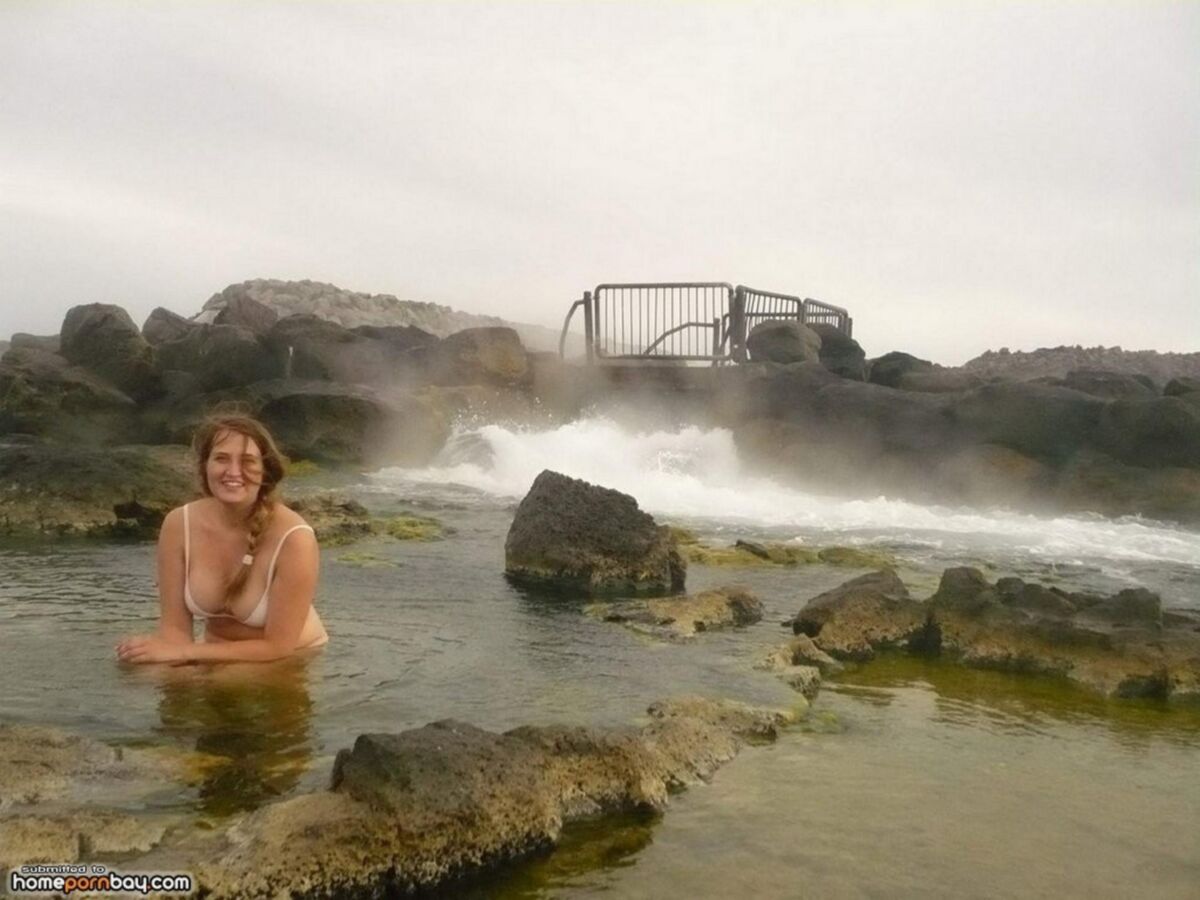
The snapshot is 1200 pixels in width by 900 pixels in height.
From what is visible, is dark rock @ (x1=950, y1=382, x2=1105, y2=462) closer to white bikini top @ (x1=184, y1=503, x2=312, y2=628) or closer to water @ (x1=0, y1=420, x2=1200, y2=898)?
water @ (x1=0, y1=420, x2=1200, y2=898)

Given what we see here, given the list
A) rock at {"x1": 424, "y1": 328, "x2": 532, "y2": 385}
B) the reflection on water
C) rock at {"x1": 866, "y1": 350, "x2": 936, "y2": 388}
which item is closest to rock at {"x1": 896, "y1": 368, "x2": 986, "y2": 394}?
rock at {"x1": 866, "y1": 350, "x2": 936, "y2": 388}

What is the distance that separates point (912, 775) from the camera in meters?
4.54

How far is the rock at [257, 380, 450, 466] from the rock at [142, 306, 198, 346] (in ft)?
29.8

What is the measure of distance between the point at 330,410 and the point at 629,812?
16574 mm

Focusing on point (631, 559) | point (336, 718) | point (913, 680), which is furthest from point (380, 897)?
point (631, 559)

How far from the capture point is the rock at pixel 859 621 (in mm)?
6867

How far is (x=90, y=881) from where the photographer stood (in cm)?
294

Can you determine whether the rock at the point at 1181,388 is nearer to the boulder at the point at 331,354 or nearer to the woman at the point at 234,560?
the boulder at the point at 331,354

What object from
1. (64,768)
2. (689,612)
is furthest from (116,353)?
(64,768)

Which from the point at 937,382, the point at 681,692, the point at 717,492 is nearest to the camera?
the point at 681,692

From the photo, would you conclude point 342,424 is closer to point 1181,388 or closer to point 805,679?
point 1181,388

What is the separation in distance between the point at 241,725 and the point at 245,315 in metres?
24.9

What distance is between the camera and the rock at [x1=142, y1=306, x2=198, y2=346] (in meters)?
28.1

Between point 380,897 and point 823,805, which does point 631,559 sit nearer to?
point 823,805
